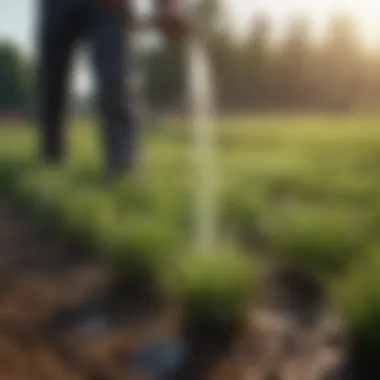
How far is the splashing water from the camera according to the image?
1.30m

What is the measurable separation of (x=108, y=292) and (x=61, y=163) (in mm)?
309

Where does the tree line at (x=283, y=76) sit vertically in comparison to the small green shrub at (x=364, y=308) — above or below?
above

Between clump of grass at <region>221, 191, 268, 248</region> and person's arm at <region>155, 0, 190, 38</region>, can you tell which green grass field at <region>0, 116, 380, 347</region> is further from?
person's arm at <region>155, 0, 190, 38</region>

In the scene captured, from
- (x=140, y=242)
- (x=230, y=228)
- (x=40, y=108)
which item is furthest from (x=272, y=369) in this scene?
(x=40, y=108)

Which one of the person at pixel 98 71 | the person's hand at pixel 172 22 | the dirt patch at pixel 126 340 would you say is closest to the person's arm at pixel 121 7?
the person at pixel 98 71

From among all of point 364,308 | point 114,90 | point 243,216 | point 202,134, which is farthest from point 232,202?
point 364,308

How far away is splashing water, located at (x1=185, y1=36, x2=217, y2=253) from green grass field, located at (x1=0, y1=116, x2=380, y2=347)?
24mm

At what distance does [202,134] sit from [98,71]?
1.01 feet

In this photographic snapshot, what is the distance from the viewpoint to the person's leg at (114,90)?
1423 mm

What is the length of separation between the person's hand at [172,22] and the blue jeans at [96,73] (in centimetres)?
19

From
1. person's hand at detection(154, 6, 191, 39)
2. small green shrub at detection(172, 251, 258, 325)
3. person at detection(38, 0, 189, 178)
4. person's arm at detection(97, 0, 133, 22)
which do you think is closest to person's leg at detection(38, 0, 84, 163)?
person at detection(38, 0, 189, 178)

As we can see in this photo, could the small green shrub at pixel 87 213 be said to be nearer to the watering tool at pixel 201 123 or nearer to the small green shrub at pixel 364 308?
the watering tool at pixel 201 123

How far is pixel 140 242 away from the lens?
4.12 ft

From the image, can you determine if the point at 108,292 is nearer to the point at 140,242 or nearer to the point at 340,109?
the point at 140,242
